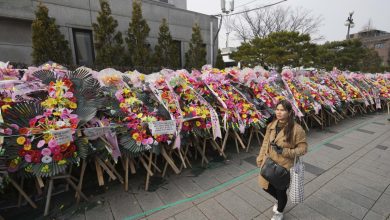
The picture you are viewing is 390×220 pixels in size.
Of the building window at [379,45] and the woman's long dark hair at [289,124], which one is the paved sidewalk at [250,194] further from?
the building window at [379,45]

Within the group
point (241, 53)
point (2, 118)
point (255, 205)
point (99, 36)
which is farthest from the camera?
point (241, 53)

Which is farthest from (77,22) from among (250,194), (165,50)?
(250,194)

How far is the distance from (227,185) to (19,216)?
2430mm

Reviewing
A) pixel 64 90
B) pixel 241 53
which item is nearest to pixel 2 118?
pixel 64 90

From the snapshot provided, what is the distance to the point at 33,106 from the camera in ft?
6.28

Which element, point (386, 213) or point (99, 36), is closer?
point (386, 213)

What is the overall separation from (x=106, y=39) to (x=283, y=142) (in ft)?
24.9

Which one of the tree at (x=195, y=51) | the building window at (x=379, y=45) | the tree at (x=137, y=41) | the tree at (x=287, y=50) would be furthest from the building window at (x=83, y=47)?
the building window at (x=379, y=45)

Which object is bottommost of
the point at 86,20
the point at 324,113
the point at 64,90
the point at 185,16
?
the point at 324,113

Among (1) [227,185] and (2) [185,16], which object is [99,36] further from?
(1) [227,185]

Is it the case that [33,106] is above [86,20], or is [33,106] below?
below

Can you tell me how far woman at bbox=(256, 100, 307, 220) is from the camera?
5.76 feet

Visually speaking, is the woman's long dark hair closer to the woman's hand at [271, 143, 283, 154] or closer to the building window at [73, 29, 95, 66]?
the woman's hand at [271, 143, 283, 154]

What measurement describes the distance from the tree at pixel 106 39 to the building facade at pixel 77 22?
94 cm
